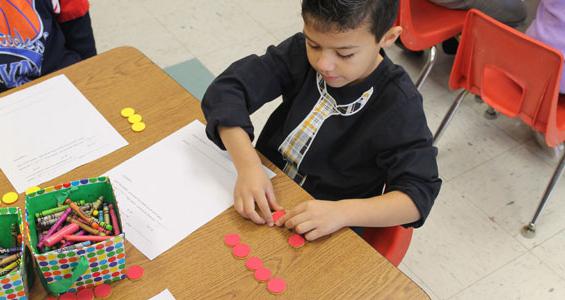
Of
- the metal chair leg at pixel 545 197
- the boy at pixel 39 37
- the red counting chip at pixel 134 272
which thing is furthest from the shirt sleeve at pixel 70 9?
the metal chair leg at pixel 545 197

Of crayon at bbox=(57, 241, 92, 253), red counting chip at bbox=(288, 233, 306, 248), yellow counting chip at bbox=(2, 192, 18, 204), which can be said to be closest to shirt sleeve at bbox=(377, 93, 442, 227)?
red counting chip at bbox=(288, 233, 306, 248)

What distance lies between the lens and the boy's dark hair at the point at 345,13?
3.39ft

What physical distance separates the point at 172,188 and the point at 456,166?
4.56 ft

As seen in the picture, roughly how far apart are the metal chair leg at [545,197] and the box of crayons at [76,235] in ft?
4.78

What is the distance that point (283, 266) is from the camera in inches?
38.4

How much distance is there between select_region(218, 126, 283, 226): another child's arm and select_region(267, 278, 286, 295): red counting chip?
0.11 meters

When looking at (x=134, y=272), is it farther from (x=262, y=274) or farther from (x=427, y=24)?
(x=427, y=24)

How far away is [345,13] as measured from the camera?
1.03 metres

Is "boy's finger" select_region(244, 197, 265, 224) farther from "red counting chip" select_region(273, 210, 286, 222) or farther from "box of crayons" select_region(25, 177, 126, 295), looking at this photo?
"box of crayons" select_region(25, 177, 126, 295)

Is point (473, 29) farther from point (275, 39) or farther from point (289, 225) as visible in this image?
point (275, 39)

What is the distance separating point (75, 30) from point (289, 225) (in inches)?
37.5

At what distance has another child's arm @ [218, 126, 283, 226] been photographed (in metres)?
1.04

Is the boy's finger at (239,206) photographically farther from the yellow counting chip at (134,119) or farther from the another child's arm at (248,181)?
the yellow counting chip at (134,119)

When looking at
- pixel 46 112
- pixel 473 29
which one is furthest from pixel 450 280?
pixel 46 112
